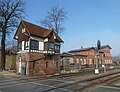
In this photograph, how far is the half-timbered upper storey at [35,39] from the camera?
33.2m

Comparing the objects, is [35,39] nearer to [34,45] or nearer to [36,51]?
[34,45]

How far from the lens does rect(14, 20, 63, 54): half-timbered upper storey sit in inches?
1308

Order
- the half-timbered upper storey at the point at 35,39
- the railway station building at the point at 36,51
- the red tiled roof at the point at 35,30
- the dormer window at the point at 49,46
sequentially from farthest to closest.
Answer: the dormer window at the point at 49,46 → the red tiled roof at the point at 35,30 → the half-timbered upper storey at the point at 35,39 → the railway station building at the point at 36,51

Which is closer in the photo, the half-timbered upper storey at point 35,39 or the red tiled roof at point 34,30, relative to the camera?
the half-timbered upper storey at point 35,39

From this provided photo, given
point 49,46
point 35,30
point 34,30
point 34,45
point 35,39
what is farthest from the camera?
point 49,46

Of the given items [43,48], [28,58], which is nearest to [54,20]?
[43,48]

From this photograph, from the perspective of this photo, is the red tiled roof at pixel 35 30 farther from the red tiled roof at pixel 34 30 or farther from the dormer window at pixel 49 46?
the dormer window at pixel 49 46

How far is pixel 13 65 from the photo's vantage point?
47969mm

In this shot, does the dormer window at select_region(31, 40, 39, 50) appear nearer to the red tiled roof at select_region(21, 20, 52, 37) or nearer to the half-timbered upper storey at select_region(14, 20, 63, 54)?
the half-timbered upper storey at select_region(14, 20, 63, 54)

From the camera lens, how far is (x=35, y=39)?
1339 inches

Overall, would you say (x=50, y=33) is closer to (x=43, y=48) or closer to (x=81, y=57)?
(x=43, y=48)

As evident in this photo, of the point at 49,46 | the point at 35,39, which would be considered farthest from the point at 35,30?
the point at 49,46

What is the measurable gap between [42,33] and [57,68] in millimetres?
8202

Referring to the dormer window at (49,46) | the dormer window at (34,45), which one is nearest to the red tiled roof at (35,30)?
the dormer window at (34,45)
